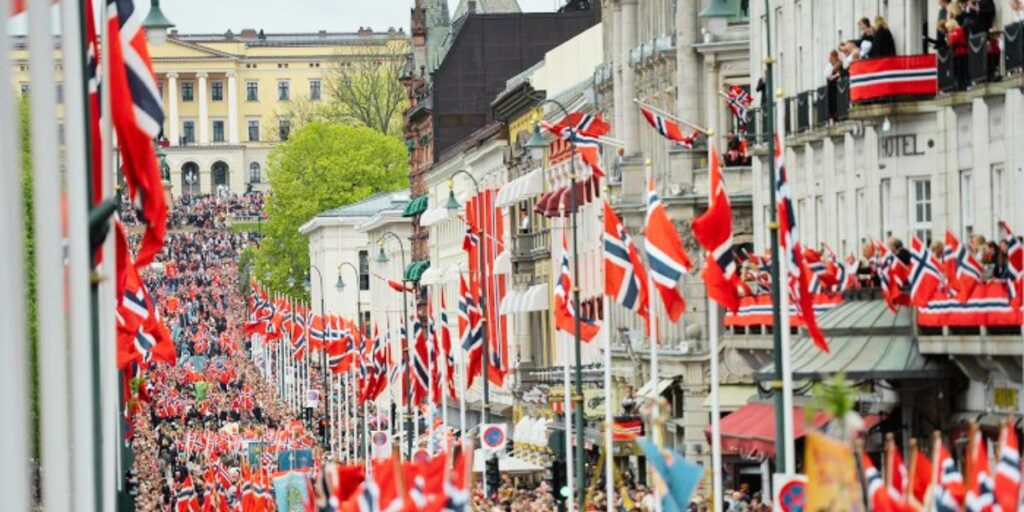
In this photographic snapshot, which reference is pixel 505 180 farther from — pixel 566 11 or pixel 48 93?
pixel 48 93

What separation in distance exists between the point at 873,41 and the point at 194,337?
346 ft

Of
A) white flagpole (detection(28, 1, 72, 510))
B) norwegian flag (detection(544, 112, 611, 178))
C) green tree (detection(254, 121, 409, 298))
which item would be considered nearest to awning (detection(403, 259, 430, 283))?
green tree (detection(254, 121, 409, 298))

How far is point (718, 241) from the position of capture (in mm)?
33062

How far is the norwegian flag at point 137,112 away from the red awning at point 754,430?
2313 centimetres

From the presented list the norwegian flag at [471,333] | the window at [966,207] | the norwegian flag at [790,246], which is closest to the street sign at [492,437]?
the norwegian flag at [471,333]

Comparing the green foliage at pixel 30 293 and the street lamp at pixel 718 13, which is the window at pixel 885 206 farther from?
the green foliage at pixel 30 293

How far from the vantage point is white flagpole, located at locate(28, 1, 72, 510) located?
14188 millimetres

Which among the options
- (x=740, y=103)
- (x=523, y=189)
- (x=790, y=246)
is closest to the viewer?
(x=790, y=246)

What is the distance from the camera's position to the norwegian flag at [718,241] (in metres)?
32.8

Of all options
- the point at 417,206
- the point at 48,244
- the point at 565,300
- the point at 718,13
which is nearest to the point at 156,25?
the point at 718,13

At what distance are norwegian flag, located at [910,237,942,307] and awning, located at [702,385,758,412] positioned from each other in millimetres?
19020

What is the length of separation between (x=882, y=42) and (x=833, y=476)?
921 inches

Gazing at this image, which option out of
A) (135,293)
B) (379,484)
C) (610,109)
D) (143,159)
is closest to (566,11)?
(610,109)

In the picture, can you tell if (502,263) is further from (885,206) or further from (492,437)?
(885,206)
